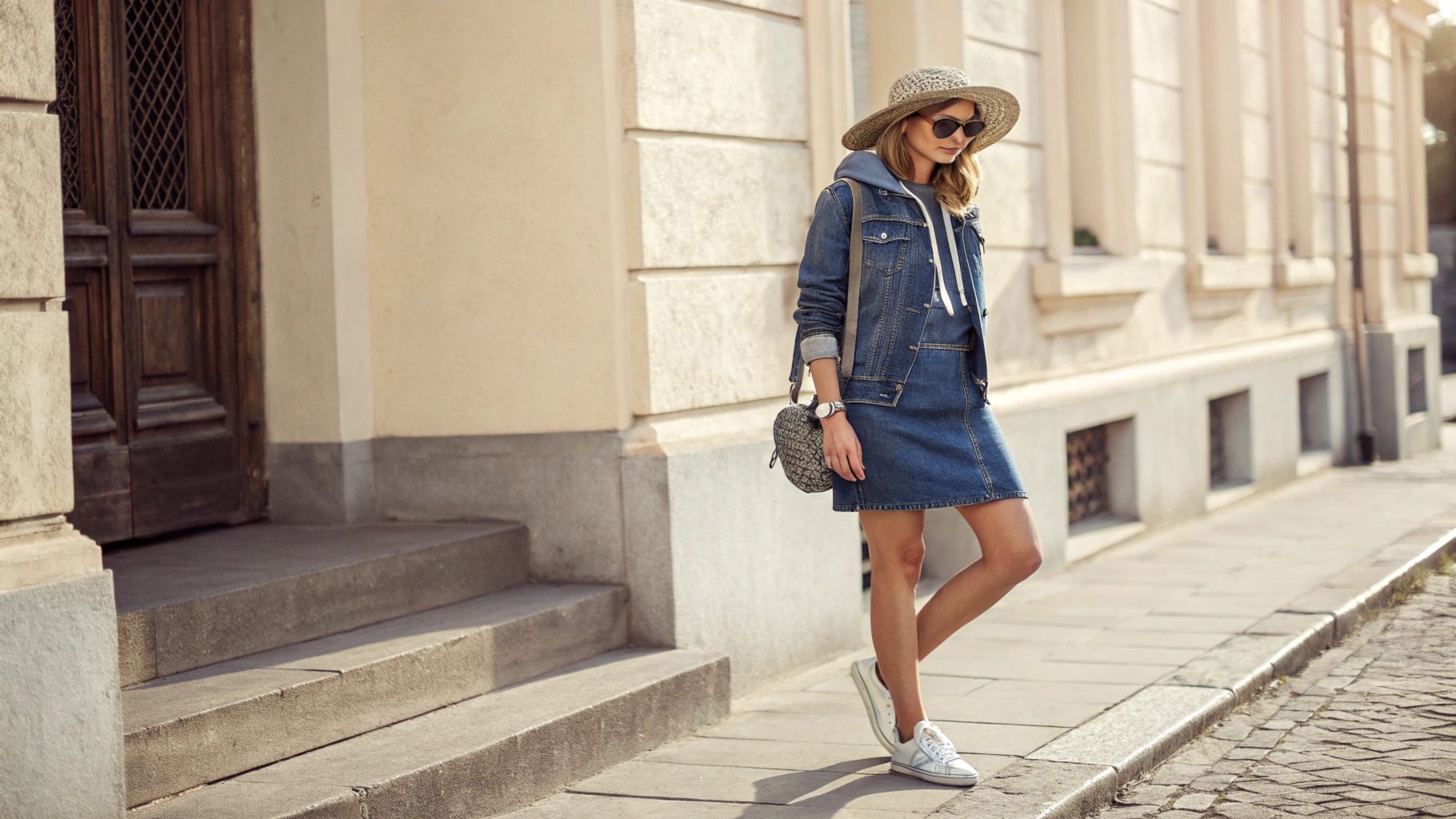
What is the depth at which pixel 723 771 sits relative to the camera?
468 cm

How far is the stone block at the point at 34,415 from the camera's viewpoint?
3414mm

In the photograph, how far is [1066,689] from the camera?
5.62m

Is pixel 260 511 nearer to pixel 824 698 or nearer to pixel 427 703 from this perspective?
pixel 427 703

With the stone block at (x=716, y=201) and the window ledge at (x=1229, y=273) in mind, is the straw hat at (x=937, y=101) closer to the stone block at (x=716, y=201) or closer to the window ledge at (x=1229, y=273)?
the stone block at (x=716, y=201)

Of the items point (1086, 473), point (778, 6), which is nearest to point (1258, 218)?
point (1086, 473)

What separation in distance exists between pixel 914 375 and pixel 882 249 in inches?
13.9

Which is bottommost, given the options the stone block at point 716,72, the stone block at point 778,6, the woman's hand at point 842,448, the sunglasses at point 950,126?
the woman's hand at point 842,448

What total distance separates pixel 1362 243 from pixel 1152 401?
18.8 ft

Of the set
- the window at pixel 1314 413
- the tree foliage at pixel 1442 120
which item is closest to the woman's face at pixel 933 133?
the window at pixel 1314 413

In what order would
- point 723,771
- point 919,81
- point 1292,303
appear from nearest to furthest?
point 919,81
point 723,771
point 1292,303

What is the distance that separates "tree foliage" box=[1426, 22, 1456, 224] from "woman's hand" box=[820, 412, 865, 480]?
39916mm

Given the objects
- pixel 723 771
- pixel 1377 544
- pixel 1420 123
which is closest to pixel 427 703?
pixel 723 771

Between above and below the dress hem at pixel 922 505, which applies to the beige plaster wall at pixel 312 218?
above

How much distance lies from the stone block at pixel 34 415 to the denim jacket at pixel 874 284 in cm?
184
